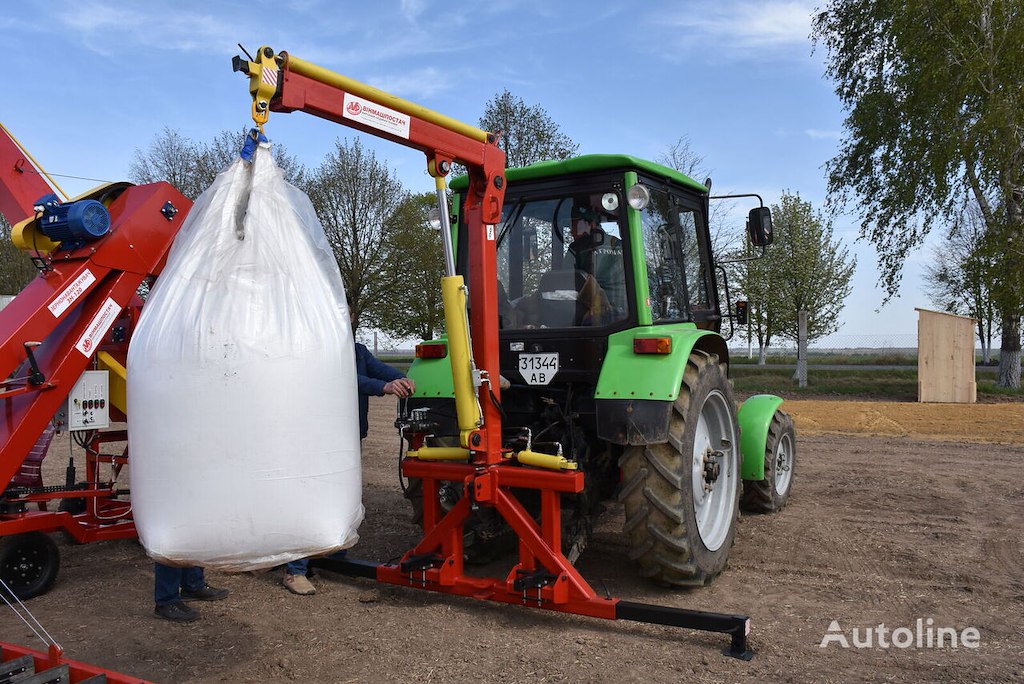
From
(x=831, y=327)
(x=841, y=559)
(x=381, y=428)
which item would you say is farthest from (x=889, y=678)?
(x=831, y=327)

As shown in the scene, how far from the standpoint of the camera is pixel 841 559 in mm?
5031

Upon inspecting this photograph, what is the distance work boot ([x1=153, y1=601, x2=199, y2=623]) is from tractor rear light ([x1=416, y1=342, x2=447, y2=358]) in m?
1.91

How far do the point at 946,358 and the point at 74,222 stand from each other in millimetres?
14316

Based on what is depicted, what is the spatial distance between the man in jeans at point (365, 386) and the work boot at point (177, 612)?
574mm

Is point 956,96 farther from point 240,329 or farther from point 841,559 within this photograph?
point 240,329

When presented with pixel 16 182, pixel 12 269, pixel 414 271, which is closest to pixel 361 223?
pixel 414 271

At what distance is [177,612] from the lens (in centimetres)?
425

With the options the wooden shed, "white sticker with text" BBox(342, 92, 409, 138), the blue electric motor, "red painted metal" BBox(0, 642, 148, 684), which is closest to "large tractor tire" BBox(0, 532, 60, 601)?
the blue electric motor

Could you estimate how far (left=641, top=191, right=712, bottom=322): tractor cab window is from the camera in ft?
15.8

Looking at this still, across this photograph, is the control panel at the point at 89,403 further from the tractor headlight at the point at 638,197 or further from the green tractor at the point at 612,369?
the tractor headlight at the point at 638,197

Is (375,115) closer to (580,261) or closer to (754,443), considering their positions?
(580,261)

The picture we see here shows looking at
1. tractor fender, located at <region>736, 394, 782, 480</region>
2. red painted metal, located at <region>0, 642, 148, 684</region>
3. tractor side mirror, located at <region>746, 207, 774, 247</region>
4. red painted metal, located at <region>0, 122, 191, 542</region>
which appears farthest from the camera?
tractor fender, located at <region>736, 394, 782, 480</region>

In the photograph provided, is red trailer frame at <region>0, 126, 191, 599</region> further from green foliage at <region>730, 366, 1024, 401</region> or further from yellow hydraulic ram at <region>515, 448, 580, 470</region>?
green foliage at <region>730, 366, 1024, 401</region>

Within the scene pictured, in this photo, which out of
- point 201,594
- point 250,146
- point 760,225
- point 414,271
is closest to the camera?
point 250,146
